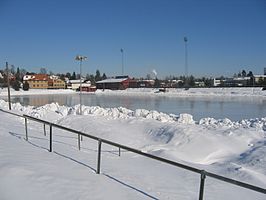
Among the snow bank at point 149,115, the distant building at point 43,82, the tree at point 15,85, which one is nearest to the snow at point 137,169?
the snow bank at point 149,115

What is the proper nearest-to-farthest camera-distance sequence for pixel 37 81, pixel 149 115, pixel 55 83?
pixel 149 115 → pixel 37 81 → pixel 55 83

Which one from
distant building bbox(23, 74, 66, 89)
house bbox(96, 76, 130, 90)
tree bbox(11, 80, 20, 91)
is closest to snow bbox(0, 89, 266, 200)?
tree bbox(11, 80, 20, 91)

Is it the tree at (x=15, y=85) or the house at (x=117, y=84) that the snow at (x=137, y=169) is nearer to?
the tree at (x=15, y=85)

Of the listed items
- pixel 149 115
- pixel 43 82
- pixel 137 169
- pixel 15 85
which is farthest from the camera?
pixel 43 82

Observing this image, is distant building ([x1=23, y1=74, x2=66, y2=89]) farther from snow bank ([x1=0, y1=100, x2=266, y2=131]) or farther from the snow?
the snow

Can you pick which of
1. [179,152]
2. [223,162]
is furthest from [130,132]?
[223,162]

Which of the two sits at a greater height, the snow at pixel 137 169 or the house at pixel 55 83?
the snow at pixel 137 169

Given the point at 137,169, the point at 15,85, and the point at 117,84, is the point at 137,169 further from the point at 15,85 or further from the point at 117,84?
the point at 117,84

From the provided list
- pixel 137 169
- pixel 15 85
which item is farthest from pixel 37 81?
pixel 137 169

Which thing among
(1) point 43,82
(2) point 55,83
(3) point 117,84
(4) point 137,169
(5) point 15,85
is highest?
(4) point 137,169

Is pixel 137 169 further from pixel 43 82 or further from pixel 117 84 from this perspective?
pixel 43 82

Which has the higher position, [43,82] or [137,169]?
[137,169]

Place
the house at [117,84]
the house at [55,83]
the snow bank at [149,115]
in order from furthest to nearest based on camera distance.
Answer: the house at [55,83] < the house at [117,84] < the snow bank at [149,115]

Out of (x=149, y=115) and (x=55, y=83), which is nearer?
(x=149, y=115)
